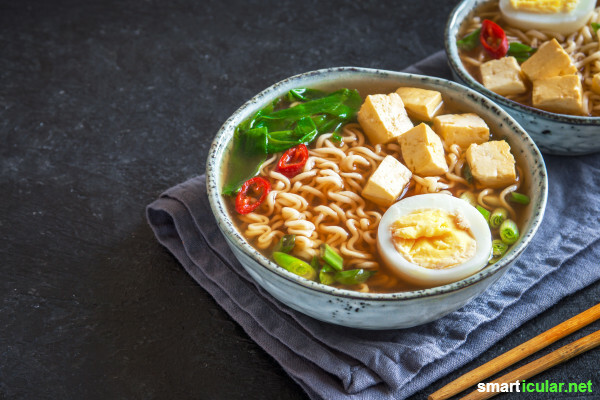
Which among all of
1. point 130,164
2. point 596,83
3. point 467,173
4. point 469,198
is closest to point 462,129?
point 467,173

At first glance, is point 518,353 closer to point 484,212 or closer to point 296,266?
point 484,212

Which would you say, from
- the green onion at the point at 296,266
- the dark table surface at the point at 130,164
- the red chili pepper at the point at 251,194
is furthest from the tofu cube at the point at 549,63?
the green onion at the point at 296,266

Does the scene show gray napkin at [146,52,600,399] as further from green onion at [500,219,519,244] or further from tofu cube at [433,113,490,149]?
tofu cube at [433,113,490,149]

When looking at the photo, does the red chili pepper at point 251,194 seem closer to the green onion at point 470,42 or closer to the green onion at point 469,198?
the green onion at point 469,198

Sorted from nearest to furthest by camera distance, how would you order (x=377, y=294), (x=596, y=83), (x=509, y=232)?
1. (x=377, y=294)
2. (x=509, y=232)
3. (x=596, y=83)

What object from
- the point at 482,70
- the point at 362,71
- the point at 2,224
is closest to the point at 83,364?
the point at 2,224

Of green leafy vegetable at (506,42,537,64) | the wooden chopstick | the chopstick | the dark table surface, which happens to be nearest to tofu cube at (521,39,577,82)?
green leafy vegetable at (506,42,537,64)
